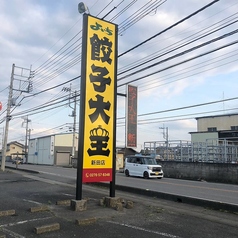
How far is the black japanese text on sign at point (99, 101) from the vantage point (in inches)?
348

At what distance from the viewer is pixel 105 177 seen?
29.8ft

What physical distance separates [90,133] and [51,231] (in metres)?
3.48

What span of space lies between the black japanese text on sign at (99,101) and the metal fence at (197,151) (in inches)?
712

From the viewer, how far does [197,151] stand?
27625mm

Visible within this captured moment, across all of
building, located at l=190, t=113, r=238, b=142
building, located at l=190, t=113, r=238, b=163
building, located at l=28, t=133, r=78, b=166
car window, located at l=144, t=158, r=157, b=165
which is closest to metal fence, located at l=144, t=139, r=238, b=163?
building, located at l=190, t=113, r=238, b=163

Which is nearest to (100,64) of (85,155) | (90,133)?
(90,133)

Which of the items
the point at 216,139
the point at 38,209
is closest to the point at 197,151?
the point at 216,139

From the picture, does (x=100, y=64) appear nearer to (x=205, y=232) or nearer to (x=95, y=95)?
(x=95, y=95)

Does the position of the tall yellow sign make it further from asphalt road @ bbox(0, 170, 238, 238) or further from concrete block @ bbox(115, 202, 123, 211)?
asphalt road @ bbox(0, 170, 238, 238)

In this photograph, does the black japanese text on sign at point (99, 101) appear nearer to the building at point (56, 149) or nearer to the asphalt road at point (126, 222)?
the asphalt road at point (126, 222)

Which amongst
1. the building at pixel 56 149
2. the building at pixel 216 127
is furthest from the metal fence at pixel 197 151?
the building at pixel 56 149

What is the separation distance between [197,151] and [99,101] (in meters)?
20.6

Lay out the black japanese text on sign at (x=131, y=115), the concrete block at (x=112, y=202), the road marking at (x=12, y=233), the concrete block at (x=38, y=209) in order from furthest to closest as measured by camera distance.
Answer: the black japanese text on sign at (x=131, y=115), the concrete block at (x=112, y=202), the concrete block at (x=38, y=209), the road marking at (x=12, y=233)

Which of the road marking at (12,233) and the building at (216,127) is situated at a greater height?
the building at (216,127)
